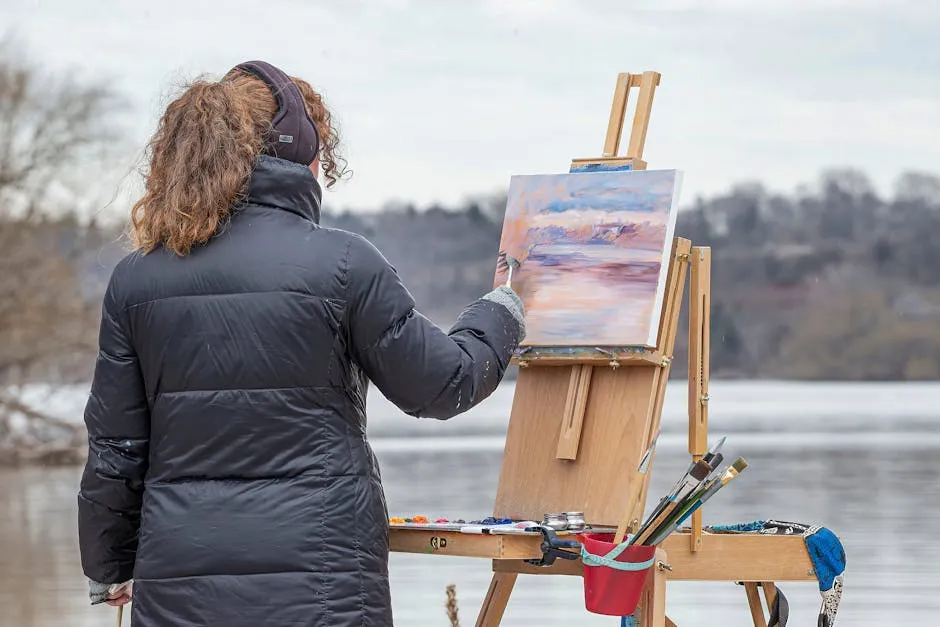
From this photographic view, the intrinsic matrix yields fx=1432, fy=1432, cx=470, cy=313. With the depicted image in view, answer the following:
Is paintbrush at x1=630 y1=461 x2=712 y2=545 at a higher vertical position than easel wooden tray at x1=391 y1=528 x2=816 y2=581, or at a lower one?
higher

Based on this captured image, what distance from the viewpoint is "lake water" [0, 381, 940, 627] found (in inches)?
206

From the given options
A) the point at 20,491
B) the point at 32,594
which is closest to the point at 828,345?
the point at 20,491

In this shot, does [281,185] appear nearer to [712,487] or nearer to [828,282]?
[712,487]

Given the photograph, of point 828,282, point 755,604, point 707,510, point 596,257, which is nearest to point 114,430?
point 596,257

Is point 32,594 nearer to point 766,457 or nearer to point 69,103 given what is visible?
point 766,457

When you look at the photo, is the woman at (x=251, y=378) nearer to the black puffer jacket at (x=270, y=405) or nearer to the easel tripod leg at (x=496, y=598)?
the black puffer jacket at (x=270, y=405)

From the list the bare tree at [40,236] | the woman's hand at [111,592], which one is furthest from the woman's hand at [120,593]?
the bare tree at [40,236]

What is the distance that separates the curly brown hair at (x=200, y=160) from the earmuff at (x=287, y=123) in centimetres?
1

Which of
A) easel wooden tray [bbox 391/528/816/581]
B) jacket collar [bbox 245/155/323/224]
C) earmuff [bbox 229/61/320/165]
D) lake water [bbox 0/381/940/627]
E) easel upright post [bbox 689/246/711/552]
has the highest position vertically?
earmuff [bbox 229/61/320/165]

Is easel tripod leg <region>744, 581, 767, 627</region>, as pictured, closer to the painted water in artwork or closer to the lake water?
the painted water in artwork

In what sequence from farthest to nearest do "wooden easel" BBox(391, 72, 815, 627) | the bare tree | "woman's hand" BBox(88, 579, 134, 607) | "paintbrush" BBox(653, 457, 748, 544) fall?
the bare tree → "wooden easel" BBox(391, 72, 815, 627) → "paintbrush" BBox(653, 457, 748, 544) → "woman's hand" BBox(88, 579, 134, 607)

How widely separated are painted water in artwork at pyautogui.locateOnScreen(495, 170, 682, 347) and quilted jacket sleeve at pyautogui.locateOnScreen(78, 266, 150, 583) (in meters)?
0.98

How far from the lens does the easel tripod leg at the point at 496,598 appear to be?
9.39 ft

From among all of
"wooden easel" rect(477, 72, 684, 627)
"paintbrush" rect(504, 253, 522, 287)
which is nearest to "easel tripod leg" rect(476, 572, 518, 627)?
"wooden easel" rect(477, 72, 684, 627)
